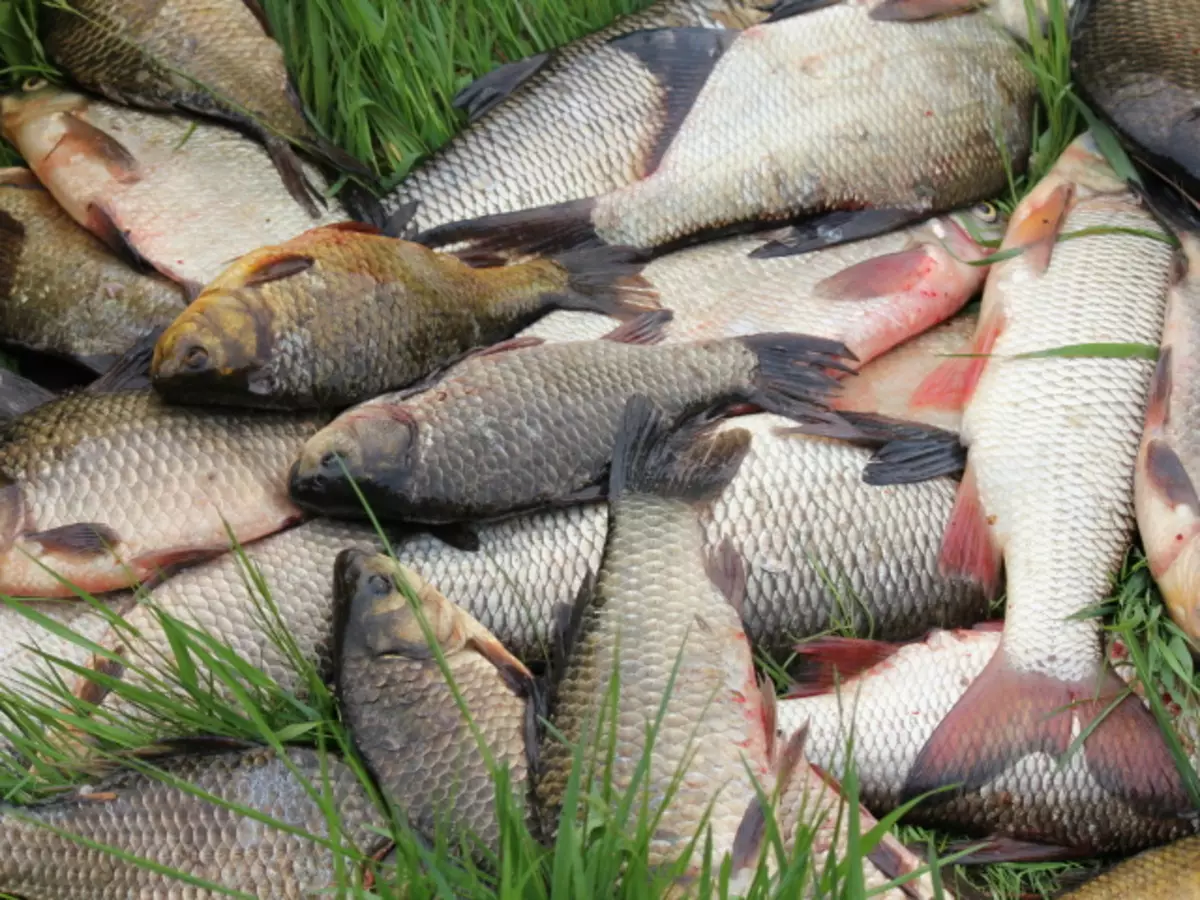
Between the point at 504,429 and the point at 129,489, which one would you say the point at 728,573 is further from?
the point at 129,489

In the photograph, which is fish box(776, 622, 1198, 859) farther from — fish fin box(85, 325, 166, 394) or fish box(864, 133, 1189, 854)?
fish fin box(85, 325, 166, 394)

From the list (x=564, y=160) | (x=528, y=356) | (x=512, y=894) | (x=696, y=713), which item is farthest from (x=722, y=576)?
(x=564, y=160)

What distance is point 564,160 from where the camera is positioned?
3426 mm

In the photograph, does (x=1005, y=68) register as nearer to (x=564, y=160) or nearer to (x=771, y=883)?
(x=564, y=160)

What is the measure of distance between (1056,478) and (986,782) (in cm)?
72

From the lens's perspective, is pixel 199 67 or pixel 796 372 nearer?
pixel 796 372

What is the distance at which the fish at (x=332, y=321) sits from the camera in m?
A: 2.79

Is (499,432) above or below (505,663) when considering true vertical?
above

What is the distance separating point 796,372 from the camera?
10.1 feet

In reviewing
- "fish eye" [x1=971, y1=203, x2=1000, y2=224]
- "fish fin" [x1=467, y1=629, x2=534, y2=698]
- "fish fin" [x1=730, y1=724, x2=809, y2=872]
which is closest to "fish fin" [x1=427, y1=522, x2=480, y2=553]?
"fish fin" [x1=467, y1=629, x2=534, y2=698]

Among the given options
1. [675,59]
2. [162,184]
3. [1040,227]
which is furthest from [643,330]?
[162,184]

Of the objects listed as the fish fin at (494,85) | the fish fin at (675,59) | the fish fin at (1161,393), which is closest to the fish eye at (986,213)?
the fish fin at (1161,393)

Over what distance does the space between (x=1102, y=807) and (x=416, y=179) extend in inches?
87.7

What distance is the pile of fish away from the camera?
2.45 metres
